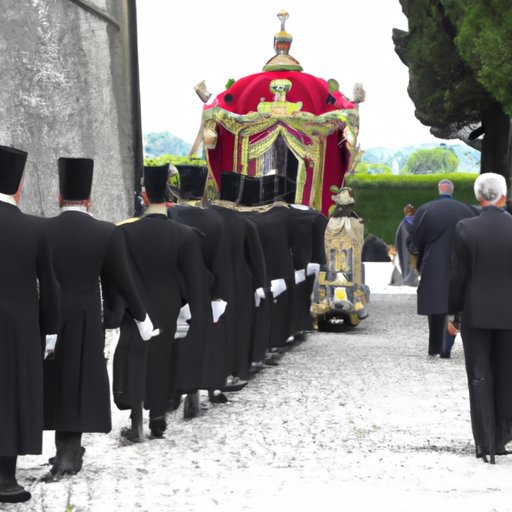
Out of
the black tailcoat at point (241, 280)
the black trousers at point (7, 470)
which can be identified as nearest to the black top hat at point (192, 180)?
the black tailcoat at point (241, 280)

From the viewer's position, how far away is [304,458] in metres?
8.09

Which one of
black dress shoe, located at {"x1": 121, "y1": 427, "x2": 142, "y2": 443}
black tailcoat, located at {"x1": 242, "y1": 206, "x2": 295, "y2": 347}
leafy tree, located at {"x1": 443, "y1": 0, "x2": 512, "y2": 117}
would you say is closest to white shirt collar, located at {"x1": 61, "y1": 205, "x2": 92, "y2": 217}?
black dress shoe, located at {"x1": 121, "y1": 427, "x2": 142, "y2": 443}

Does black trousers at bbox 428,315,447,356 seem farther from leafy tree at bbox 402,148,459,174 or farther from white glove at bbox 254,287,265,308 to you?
leafy tree at bbox 402,148,459,174

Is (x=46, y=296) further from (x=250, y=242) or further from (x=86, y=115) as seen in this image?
(x=86, y=115)

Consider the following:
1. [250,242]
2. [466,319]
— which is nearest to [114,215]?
[250,242]

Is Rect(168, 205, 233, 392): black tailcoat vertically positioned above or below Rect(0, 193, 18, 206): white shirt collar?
below

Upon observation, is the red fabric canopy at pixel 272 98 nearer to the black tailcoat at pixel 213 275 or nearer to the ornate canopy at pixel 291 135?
the ornate canopy at pixel 291 135

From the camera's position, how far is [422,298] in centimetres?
1406

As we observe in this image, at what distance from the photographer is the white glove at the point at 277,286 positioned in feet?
41.8

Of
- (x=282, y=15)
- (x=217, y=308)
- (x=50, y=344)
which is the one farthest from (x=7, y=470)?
(x=282, y=15)

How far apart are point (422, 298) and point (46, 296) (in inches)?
296

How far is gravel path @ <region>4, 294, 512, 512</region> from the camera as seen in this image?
689 centimetres

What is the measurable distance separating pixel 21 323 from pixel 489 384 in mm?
2897

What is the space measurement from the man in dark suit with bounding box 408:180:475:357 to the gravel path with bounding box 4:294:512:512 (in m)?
1.69
